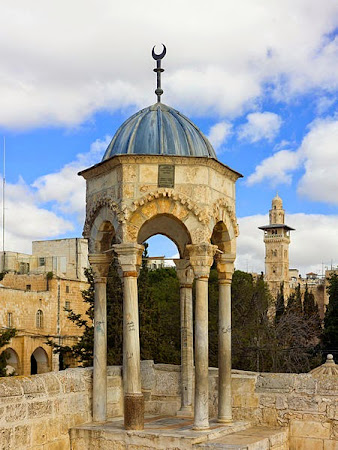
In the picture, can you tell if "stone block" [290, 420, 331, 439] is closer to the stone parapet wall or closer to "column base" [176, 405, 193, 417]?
"column base" [176, 405, 193, 417]

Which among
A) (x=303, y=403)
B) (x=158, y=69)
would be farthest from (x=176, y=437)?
(x=158, y=69)

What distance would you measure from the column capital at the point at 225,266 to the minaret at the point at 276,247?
272 feet

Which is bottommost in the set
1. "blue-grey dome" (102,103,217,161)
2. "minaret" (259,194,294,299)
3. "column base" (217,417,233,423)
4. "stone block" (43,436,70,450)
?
"stone block" (43,436,70,450)

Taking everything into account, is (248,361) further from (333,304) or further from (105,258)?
(105,258)

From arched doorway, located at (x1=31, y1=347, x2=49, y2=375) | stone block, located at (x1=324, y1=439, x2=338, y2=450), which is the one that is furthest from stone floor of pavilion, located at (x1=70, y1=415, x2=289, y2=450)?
arched doorway, located at (x1=31, y1=347, x2=49, y2=375)

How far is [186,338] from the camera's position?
10523mm

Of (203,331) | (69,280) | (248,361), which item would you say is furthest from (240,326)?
(203,331)

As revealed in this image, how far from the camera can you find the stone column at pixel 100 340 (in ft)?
30.1

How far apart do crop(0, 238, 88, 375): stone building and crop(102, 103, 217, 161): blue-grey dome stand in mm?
32476

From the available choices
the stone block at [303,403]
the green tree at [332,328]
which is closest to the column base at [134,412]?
the stone block at [303,403]

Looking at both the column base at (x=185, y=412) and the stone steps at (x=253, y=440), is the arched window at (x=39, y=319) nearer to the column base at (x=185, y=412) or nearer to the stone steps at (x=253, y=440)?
the column base at (x=185, y=412)

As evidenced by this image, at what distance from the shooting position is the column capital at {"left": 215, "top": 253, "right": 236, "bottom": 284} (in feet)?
31.9

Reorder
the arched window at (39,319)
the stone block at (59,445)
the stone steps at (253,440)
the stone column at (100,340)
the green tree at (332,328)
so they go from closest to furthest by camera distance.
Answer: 1. the stone steps at (253,440)
2. the stone block at (59,445)
3. the stone column at (100,340)
4. the green tree at (332,328)
5. the arched window at (39,319)

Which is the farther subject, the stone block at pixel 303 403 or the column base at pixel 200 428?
the stone block at pixel 303 403
